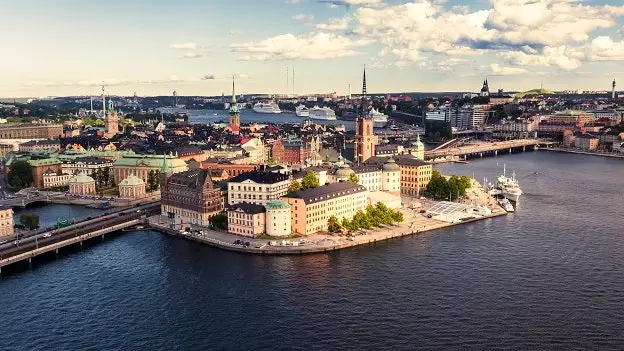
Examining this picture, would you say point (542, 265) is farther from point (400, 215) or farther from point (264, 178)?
point (264, 178)

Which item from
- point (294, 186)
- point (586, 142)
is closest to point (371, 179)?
point (294, 186)

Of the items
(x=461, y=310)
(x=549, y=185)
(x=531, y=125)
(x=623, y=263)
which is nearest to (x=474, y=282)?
(x=461, y=310)

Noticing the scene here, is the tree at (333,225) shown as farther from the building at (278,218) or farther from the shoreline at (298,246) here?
the building at (278,218)

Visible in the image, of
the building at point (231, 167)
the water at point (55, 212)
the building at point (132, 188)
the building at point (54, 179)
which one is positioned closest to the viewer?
the water at point (55, 212)

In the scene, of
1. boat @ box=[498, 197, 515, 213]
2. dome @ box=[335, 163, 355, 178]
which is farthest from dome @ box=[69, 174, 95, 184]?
boat @ box=[498, 197, 515, 213]

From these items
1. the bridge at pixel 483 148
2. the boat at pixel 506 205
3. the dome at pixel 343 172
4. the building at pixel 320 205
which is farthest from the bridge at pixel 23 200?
the bridge at pixel 483 148

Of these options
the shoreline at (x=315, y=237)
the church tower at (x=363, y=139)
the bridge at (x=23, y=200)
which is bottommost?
the bridge at (x=23, y=200)

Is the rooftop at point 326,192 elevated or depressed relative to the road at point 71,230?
elevated
